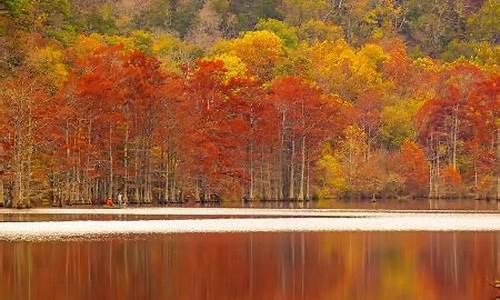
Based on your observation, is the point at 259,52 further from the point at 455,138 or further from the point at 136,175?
the point at 136,175

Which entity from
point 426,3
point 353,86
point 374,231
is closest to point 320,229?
point 374,231

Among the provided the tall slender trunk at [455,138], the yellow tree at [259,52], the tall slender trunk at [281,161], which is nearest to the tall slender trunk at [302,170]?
the tall slender trunk at [281,161]

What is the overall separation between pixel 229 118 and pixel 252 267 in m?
57.5

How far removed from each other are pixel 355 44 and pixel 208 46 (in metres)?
22.3

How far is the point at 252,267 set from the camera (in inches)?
1278

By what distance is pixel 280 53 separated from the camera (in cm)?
12094

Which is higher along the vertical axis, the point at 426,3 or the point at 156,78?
the point at 426,3

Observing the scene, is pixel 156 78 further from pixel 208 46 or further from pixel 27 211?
pixel 208 46

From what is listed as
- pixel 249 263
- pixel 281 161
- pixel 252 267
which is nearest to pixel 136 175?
pixel 281 161

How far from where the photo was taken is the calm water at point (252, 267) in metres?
27.0

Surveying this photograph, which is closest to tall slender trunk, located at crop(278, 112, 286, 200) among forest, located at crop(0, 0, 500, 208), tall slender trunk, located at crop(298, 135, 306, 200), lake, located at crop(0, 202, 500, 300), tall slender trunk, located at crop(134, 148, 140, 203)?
forest, located at crop(0, 0, 500, 208)

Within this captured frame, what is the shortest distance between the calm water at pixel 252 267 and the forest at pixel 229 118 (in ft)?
106

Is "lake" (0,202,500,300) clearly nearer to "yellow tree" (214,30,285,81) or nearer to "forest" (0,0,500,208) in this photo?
"forest" (0,0,500,208)

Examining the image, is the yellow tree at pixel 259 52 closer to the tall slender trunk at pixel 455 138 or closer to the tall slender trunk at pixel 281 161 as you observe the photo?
the tall slender trunk at pixel 281 161
